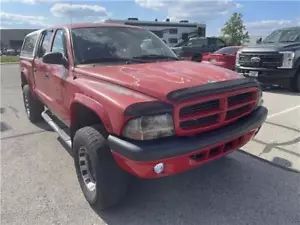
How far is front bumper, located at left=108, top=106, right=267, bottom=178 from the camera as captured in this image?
9.00 feet

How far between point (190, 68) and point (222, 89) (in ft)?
2.40

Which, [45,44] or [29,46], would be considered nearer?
[45,44]

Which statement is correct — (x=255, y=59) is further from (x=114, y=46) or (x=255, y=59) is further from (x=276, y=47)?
(x=114, y=46)

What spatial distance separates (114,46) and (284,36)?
8.07 meters

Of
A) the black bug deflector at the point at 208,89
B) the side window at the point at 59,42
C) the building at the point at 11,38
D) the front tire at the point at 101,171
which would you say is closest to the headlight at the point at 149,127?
the black bug deflector at the point at 208,89

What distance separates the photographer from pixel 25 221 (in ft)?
10.8

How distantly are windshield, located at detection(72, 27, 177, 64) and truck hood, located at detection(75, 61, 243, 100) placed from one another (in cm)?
23

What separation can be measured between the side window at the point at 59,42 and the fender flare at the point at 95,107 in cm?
99

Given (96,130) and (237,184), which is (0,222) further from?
(237,184)

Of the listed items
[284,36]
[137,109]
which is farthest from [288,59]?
[137,109]

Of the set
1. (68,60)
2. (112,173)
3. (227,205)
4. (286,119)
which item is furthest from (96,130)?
(286,119)

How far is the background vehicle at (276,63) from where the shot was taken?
367 inches

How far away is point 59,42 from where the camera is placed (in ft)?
15.4

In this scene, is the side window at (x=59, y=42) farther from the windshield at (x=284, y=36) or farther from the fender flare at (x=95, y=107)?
the windshield at (x=284, y=36)
